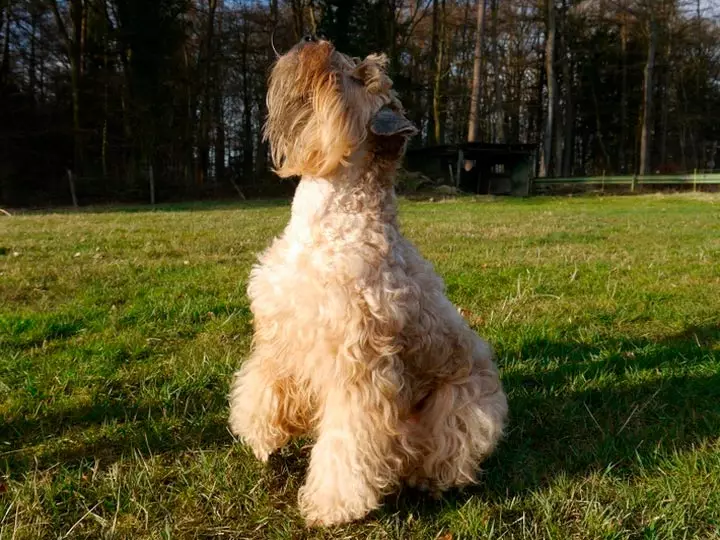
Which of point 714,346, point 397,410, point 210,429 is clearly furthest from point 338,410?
point 714,346

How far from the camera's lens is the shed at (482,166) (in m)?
31.2

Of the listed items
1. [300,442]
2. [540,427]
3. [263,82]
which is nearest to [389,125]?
[300,442]

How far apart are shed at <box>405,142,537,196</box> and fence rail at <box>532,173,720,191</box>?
45.5 inches

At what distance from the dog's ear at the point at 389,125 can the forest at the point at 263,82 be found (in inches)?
972

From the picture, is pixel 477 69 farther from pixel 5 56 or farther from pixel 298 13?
pixel 5 56

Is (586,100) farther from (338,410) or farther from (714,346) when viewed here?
(338,410)

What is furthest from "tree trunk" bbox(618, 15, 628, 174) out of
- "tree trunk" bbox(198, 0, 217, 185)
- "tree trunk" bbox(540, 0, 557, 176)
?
"tree trunk" bbox(198, 0, 217, 185)

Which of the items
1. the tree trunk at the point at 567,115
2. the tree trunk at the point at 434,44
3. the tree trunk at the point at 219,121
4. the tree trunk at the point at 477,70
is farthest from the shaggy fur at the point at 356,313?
the tree trunk at the point at 567,115

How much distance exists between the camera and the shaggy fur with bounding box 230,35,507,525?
2.50m

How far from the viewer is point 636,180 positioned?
30734 mm

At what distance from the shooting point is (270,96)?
264 centimetres

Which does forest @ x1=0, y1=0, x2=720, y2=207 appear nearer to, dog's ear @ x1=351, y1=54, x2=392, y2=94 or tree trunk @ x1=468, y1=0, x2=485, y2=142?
tree trunk @ x1=468, y1=0, x2=485, y2=142

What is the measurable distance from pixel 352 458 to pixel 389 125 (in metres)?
1.44

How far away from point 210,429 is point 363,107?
193 cm
